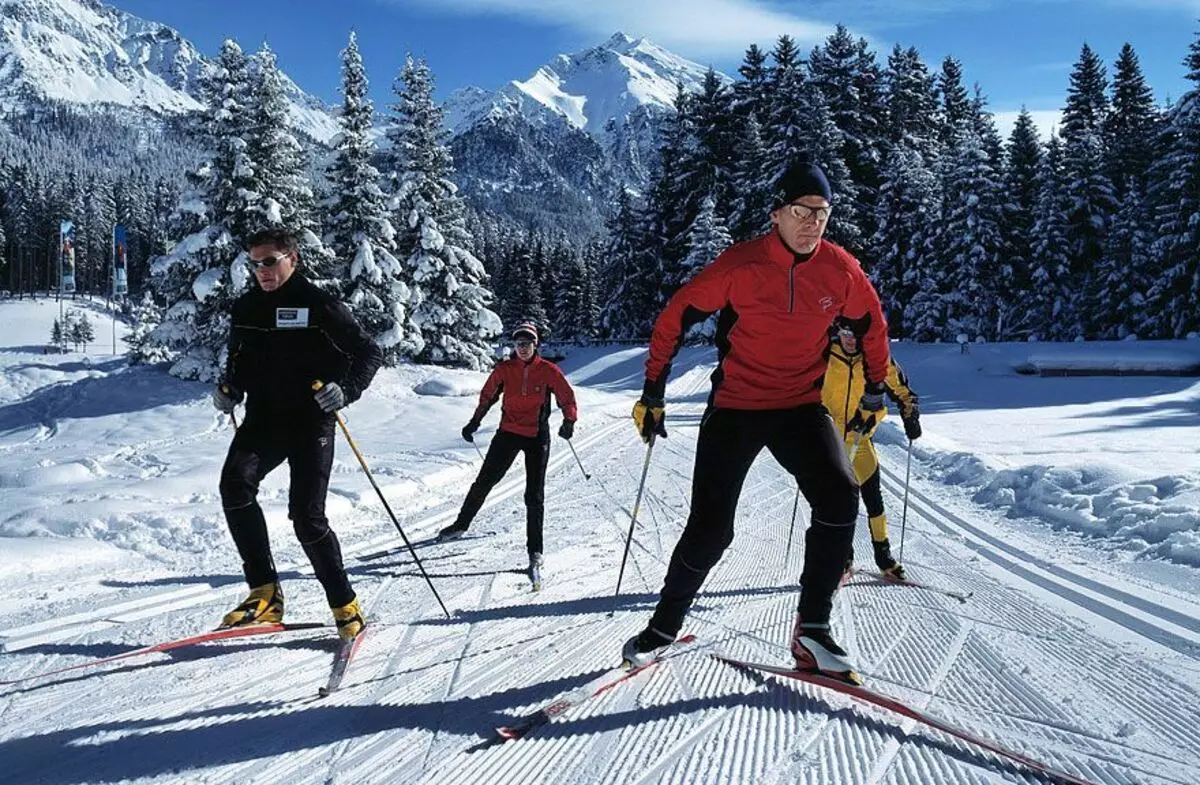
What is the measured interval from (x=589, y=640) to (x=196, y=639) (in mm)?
2116

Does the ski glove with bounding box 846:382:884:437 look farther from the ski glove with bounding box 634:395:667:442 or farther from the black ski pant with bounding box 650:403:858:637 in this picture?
the ski glove with bounding box 634:395:667:442

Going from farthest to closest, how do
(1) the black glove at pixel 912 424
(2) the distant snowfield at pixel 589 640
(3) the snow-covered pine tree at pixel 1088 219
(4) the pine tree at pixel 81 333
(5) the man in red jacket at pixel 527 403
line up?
(4) the pine tree at pixel 81 333 < (3) the snow-covered pine tree at pixel 1088 219 < (5) the man in red jacket at pixel 527 403 < (1) the black glove at pixel 912 424 < (2) the distant snowfield at pixel 589 640

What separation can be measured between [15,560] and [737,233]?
41.6 meters

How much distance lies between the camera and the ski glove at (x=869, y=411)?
4328 millimetres

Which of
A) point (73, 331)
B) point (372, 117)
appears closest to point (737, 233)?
point (372, 117)

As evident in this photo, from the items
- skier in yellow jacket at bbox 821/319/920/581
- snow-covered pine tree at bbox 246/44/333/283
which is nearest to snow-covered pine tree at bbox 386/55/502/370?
snow-covered pine tree at bbox 246/44/333/283

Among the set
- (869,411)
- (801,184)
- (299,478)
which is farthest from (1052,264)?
(299,478)

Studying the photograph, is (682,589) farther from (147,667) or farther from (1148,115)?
(1148,115)

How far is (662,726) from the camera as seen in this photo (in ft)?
10.4

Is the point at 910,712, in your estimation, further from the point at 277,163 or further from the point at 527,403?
the point at 277,163

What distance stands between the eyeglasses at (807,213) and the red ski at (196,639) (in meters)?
3.47

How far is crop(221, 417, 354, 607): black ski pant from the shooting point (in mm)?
4059

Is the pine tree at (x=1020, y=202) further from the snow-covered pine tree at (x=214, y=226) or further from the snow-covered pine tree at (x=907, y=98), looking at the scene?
the snow-covered pine tree at (x=214, y=226)

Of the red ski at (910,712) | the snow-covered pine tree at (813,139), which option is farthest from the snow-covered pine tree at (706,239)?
Answer: the red ski at (910,712)
